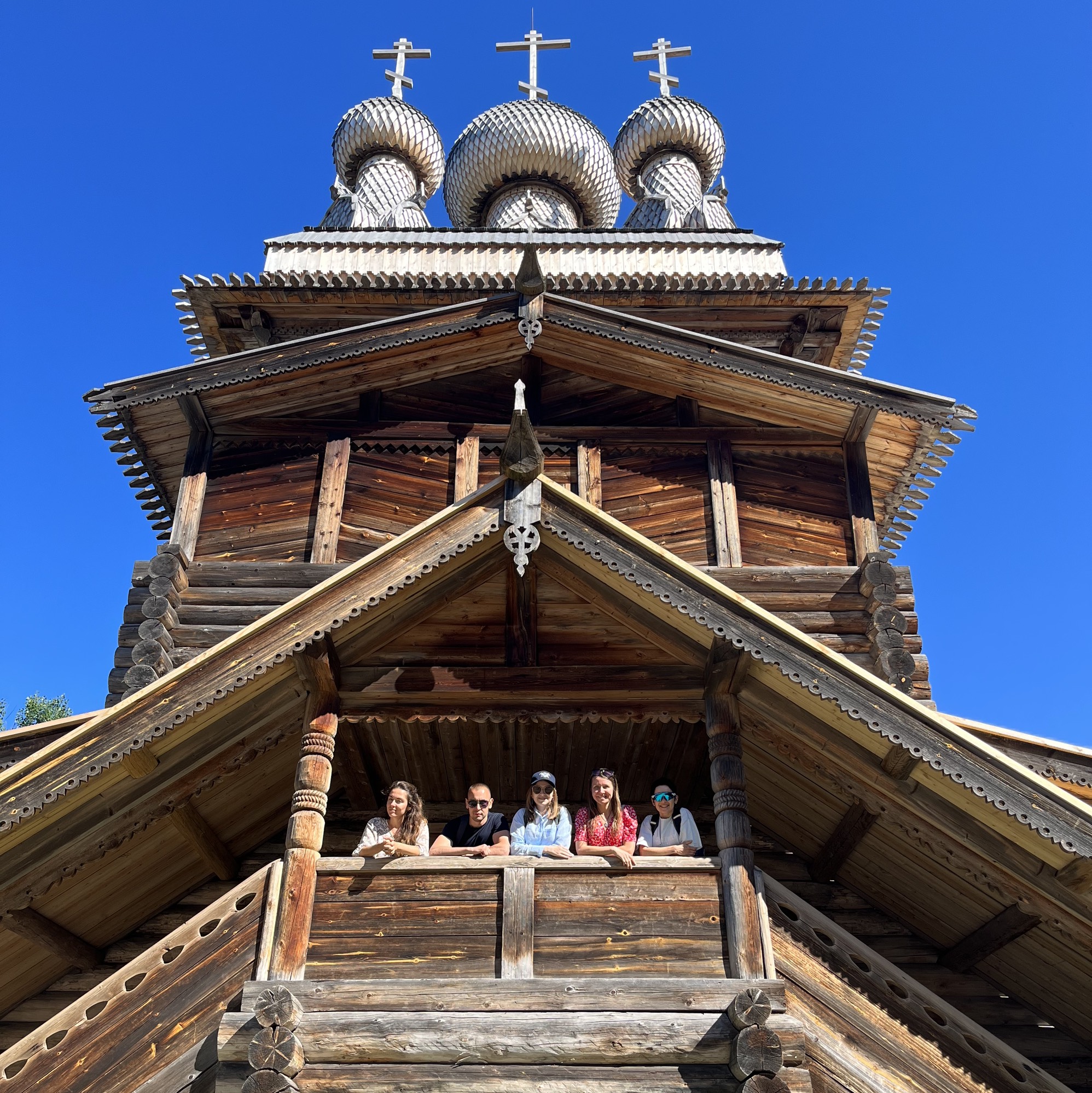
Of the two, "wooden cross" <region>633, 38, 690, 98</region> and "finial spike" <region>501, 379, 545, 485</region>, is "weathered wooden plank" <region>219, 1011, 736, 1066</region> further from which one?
"wooden cross" <region>633, 38, 690, 98</region>

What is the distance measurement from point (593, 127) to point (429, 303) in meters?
13.9

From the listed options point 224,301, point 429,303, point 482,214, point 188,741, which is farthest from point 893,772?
point 482,214

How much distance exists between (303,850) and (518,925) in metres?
1.34

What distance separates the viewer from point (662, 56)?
28156mm

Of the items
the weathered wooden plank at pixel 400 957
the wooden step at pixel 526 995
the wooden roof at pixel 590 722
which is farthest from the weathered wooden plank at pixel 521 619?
the wooden step at pixel 526 995


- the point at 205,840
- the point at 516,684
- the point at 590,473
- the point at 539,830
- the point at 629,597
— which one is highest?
the point at 590,473

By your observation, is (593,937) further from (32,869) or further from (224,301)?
(224,301)

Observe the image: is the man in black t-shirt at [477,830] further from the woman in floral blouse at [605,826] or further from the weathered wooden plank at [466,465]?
the weathered wooden plank at [466,465]

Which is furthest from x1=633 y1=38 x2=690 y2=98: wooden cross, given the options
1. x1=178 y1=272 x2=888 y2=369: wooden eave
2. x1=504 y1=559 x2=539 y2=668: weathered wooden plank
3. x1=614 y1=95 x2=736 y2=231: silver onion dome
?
x1=504 y1=559 x2=539 y2=668: weathered wooden plank

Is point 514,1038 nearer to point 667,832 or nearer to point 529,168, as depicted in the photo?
point 667,832

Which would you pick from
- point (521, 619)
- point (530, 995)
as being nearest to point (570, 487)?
point (521, 619)

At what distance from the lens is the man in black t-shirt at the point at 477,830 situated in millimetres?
6758

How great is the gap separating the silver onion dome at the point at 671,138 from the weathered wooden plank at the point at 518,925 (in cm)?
2210

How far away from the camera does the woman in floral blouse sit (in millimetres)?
6613
